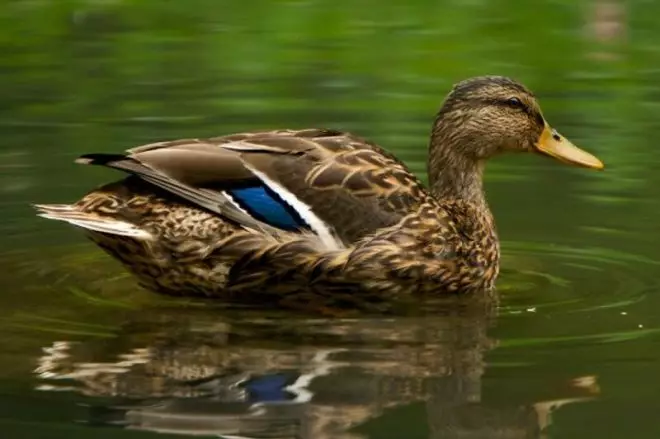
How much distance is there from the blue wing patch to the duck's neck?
1276 millimetres

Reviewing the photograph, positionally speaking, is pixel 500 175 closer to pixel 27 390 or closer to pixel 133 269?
pixel 133 269

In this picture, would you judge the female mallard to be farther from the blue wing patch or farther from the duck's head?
the duck's head

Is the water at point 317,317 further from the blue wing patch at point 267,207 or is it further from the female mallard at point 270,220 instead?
the blue wing patch at point 267,207

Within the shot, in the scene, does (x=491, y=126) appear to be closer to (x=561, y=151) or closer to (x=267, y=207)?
(x=561, y=151)

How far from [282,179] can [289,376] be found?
1592 millimetres

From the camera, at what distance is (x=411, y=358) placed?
7617mm

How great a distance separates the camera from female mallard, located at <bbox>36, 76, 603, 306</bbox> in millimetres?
8648

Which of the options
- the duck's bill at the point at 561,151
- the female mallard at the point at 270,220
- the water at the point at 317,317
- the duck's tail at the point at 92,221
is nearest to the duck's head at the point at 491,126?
the duck's bill at the point at 561,151

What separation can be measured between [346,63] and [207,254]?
6.90 metres

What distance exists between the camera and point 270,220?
8.72 meters

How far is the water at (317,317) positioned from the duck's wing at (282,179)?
0.48 metres

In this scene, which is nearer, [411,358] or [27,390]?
[27,390]

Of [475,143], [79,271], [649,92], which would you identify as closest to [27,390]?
[79,271]

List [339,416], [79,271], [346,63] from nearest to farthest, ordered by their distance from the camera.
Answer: [339,416]
[79,271]
[346,63]
